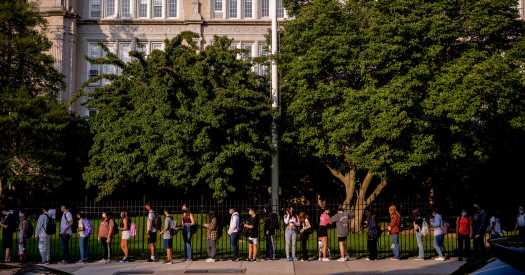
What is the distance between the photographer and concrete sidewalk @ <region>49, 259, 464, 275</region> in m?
16.0

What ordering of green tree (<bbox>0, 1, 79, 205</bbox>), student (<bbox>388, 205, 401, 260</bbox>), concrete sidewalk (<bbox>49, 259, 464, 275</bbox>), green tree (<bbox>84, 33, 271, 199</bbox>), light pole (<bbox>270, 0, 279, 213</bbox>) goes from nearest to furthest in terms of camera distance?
concrete sidewalk (<bbox>49, 259, 464, 275</bbox>) < student (<bbox>388, 205, 401, 260</bbox>) < light pole (<bbox>270, 0, 279, 213</bbox>) < green tree (<bbox>0, 1, 79, 205</bbox>) < green tree (<bbox>84, 33, 271, 199</bbox>)

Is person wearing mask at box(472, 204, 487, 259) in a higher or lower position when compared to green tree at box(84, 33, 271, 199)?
lower

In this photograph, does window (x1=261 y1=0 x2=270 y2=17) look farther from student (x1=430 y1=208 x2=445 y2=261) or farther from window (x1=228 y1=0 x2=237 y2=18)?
student (x1=430 y1=208 x2=445 y2=261)

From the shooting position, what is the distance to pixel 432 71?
76.7 ft

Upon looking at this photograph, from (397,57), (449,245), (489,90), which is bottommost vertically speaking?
(449,245)

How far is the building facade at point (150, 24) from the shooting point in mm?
43156

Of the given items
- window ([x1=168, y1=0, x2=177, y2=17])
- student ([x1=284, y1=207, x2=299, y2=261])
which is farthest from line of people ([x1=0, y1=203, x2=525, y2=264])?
window ([x1=168, y1=0, x2=177, y2=17])

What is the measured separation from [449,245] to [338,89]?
8.05 metres

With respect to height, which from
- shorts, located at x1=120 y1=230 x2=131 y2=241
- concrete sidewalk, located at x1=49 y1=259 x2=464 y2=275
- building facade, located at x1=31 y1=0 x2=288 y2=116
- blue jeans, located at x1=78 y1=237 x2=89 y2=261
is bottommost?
concrete sidewalk, located at x1=49 y1=259 x2=464 y2=275

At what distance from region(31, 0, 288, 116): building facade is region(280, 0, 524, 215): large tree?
686 inches

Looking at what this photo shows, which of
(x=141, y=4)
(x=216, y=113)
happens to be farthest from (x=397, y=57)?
(x=141, y=4)

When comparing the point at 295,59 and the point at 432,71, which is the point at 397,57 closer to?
the point at 432,71

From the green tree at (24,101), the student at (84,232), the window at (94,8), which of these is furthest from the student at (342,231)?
the window at (94,8)

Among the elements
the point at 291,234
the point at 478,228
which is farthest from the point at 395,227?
the point at 291,234
